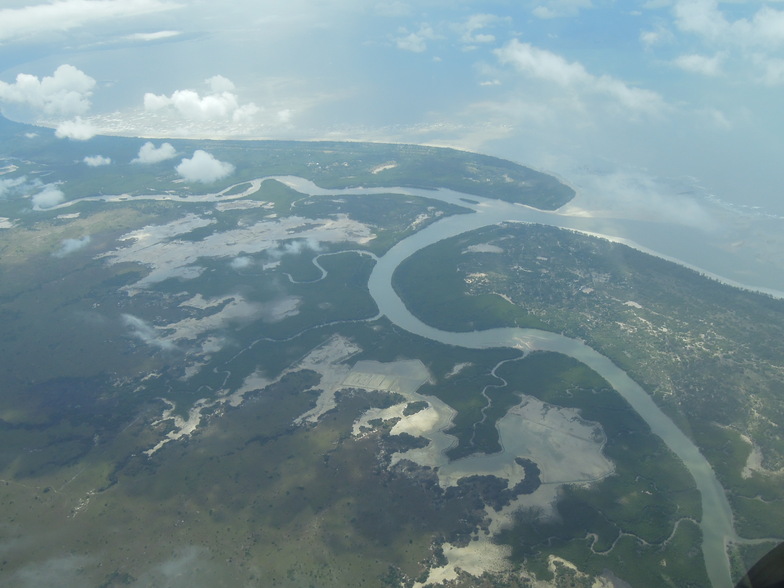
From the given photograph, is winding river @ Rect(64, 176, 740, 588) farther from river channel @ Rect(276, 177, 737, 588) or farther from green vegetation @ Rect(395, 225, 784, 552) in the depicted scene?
green vegetation @ Rect(395, 225, 784, 552)

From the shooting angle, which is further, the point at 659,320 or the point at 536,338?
the point at 659,320

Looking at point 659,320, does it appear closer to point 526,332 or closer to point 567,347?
point 567,347

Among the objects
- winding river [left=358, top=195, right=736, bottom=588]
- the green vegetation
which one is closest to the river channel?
winding river [left=358, top=195, right=736, bottom=588]

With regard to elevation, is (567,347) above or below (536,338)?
above

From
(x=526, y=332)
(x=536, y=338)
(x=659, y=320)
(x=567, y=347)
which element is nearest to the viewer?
(x=567, y=347)

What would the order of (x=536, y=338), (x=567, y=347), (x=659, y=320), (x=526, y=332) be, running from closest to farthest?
(x=567, y=347)
(x=536, y=338)
(x=659, y=320)
(x=526, y=332)

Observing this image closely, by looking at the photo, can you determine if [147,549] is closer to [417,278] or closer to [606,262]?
[417,278]

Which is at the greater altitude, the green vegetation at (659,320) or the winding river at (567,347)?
the green vegetation at (659,320)

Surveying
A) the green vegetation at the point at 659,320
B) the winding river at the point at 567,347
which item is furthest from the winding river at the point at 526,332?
the green vegetation at the point at 659,320

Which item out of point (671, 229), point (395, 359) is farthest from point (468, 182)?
point (395, 359)

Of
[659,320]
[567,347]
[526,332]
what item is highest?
[659,320]

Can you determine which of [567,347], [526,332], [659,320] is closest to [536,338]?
[526,332]

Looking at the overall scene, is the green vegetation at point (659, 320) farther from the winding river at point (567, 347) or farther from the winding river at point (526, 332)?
the winding river at point (526, 332)
